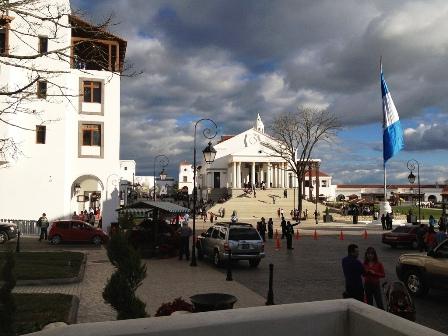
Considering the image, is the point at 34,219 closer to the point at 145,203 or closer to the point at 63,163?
the point at 63,163

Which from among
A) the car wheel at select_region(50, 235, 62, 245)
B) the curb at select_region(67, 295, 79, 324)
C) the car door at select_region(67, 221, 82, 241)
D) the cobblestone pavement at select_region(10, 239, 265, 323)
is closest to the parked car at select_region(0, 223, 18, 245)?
the car wheel at select_region(50, 235, 62, 245)

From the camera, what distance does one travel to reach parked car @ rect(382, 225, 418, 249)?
25.9 m

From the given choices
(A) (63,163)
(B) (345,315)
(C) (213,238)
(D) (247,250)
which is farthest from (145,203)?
(B) (345,315)

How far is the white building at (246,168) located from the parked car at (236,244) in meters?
58.0

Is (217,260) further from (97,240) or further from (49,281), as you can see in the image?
(97,240)

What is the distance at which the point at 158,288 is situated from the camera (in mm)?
13703

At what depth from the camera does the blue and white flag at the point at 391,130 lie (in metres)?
38.2

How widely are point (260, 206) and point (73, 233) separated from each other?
41.2 meters

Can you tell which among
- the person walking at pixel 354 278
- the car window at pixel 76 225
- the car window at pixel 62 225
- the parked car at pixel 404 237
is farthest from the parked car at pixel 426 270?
the car window at pixel 62 225

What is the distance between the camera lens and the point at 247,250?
726 inches

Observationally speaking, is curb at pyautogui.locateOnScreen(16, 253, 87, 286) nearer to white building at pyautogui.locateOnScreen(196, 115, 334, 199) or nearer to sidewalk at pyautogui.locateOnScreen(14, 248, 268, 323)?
sidewalk at pyautogui.locateOnScreen(14, 248, 268, 323)

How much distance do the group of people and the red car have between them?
19.5 m

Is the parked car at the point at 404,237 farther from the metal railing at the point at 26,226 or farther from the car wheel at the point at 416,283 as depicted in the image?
the metal railing at the point at 26,226

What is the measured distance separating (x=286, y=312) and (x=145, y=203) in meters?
20.1
